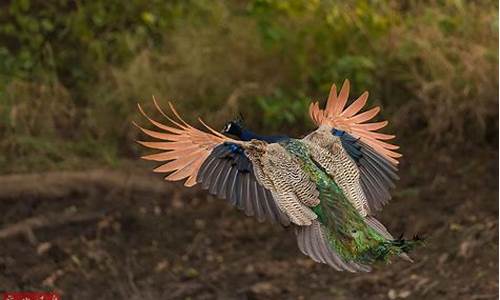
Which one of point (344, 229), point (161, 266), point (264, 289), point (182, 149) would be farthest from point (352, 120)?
point (161, 266)

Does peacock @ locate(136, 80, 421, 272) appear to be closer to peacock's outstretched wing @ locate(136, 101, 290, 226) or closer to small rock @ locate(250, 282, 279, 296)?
peacock's outstretched wing @ locate(136, 101, 290, 226)

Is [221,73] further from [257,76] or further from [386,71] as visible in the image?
[386,71]

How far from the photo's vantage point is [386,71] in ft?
21.0

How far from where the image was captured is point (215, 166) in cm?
213

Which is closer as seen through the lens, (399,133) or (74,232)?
(74,232)

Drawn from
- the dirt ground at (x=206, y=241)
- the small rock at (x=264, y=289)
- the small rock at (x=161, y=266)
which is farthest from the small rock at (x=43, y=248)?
the small rock at (x=264, y=289)

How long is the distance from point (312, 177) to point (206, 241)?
3456mm

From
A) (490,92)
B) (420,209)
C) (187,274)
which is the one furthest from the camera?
(490,92)

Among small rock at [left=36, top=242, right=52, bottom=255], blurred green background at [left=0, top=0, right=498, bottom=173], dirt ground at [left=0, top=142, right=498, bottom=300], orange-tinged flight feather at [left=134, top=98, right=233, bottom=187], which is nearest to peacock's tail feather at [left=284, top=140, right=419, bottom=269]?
orange-tinged flight feather at [left=134, top=98, right=233, bottom=187]

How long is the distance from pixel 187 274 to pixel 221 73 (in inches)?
70.5

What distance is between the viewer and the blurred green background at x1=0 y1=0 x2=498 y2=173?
6.15 m

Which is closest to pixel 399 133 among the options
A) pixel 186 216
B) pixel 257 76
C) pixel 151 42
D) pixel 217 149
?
pixel 257 76

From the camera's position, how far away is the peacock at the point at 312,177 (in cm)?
203

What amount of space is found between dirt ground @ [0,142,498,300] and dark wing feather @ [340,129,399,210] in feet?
8.20
